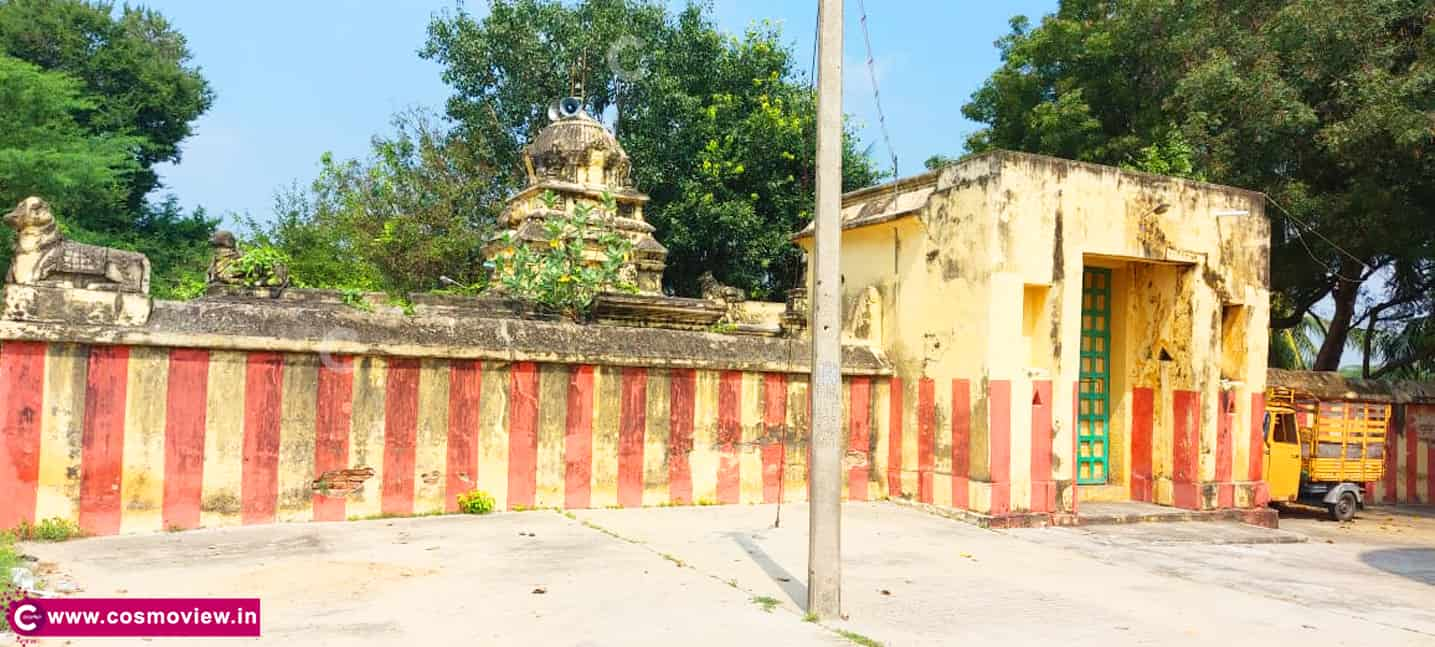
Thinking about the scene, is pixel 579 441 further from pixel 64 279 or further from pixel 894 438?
pixel 64 279

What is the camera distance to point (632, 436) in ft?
32.9

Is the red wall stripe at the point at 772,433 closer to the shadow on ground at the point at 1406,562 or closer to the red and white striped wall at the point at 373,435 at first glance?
the red and white striped wall at the point at 373,435

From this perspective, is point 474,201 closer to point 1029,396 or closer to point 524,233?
point 524,233

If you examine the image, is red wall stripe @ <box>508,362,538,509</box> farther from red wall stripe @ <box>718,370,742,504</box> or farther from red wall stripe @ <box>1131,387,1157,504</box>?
red wall stripe @ <box>1131,387,1157,504</box>

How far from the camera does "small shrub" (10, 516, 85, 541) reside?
745 cm

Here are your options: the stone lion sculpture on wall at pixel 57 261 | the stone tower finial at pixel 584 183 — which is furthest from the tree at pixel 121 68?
the stone lion sculpture on wall at pixel 57 261

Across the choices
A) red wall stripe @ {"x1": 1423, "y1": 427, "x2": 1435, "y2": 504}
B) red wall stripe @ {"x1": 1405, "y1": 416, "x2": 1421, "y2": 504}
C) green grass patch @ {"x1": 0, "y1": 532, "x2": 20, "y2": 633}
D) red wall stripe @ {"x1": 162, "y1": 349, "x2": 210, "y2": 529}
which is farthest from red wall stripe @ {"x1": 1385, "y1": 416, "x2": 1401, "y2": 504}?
green grass patch @ {"x1": 0, "y1": 532, "x2": 20, "y2": 633}

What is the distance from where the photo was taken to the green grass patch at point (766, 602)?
6152 mm

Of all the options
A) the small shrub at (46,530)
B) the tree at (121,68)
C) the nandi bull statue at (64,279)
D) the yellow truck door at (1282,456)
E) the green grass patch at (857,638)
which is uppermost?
the tree at (121,68)

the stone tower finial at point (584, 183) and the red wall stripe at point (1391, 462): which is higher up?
the stone tower finial at point (584, 183)

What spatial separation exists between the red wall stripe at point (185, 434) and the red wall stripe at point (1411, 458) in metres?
16.6

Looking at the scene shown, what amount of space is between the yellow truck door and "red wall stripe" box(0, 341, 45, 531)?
13127mm

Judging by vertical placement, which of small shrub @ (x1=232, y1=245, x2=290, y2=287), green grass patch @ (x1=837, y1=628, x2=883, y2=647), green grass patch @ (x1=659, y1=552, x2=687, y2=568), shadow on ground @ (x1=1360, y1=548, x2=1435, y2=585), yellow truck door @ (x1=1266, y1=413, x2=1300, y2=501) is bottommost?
shadow on ground @ (x1=1360, y1=548, x2=1435, y2=585)

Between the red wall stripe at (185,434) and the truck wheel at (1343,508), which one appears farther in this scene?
the truck wheel at (1343,508)
